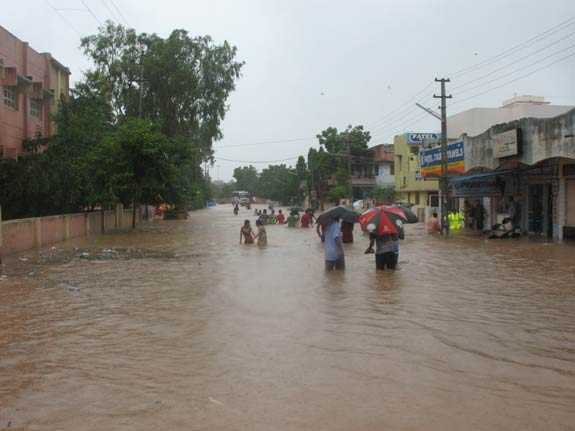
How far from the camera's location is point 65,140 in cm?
2923

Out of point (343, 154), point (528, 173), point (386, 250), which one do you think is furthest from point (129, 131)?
point (343, 154)

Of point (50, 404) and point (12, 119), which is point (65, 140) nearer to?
point (12, 119)

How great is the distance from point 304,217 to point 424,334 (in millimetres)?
26696

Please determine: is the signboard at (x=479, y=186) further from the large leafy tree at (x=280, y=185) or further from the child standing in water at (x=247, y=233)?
the large leafy tree at (x=280, y=185)

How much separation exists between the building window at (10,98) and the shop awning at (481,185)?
71.7 ft

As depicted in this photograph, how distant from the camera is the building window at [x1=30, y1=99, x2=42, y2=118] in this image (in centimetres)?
3374

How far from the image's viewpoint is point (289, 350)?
7.03 metres

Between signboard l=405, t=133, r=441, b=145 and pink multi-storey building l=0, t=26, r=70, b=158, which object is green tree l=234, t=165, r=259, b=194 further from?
pink multi-storey building l=0, t=26, r=70, b=158

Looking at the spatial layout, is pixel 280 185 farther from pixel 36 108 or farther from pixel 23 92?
pixel 23 92

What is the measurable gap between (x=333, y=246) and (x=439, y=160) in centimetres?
1772

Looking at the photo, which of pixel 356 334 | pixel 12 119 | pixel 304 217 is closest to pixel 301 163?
pixel 304 217

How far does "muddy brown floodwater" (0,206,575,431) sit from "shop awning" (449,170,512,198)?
1304cm

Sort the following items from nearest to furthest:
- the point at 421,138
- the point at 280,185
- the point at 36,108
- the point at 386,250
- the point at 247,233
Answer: the point at 386,250 < the point at 247,233 < the point at 36,108 < the point at 421,138 < the point at 280,185

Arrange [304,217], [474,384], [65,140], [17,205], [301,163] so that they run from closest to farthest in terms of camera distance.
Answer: [474,384], [17,205], [65,140], [304,217], [301,163]
